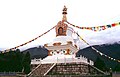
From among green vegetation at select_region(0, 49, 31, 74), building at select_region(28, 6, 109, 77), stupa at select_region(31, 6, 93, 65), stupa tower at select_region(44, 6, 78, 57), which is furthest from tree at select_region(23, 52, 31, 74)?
stupa tower at select_region(44, 6, 78, 57)

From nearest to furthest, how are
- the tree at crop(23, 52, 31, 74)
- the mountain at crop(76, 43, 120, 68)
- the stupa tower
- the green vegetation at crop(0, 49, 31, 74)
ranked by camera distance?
the stupa tower → the tree at crop(23, 52, 31, 74) → the green vegetation at crop(0, 49, 31, 74) → the mountain at crop(76, 43, 120, 68)

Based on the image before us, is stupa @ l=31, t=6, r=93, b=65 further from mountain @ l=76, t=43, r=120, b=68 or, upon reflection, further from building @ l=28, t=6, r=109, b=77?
mountain @ l=76, t=43, r=120, b=68

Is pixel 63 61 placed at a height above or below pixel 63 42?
below

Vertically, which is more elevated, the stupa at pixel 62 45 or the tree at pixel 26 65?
the stupa at pixel 62 45

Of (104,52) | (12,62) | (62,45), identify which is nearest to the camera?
(62,45)

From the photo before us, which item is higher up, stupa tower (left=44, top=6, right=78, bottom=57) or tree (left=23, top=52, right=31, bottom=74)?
stupa tower (left=44, top=6, right=78, bottom=57)

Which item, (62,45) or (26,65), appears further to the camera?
(26,65)

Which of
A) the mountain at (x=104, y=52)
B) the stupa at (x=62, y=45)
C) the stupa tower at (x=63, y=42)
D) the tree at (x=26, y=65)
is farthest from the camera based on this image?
the mountain at (x=104, y=52)

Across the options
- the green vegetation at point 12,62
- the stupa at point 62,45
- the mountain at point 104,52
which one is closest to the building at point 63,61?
the stupa at point 62,45

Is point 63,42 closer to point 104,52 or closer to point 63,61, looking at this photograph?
point 63,61

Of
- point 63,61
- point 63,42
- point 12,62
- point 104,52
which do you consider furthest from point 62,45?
point 104,52

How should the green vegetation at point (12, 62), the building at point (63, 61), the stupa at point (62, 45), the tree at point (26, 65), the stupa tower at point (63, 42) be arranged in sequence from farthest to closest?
the green vegetation at point (12, 62) → the tree at point (26, 65) → the stupa tower at point (63, 42) → the stupa at point (62, 45) → the building at point (63, 61)

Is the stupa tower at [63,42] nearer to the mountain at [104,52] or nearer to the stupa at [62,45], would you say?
the stupa at [62,45]

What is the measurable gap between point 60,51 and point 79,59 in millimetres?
3995
